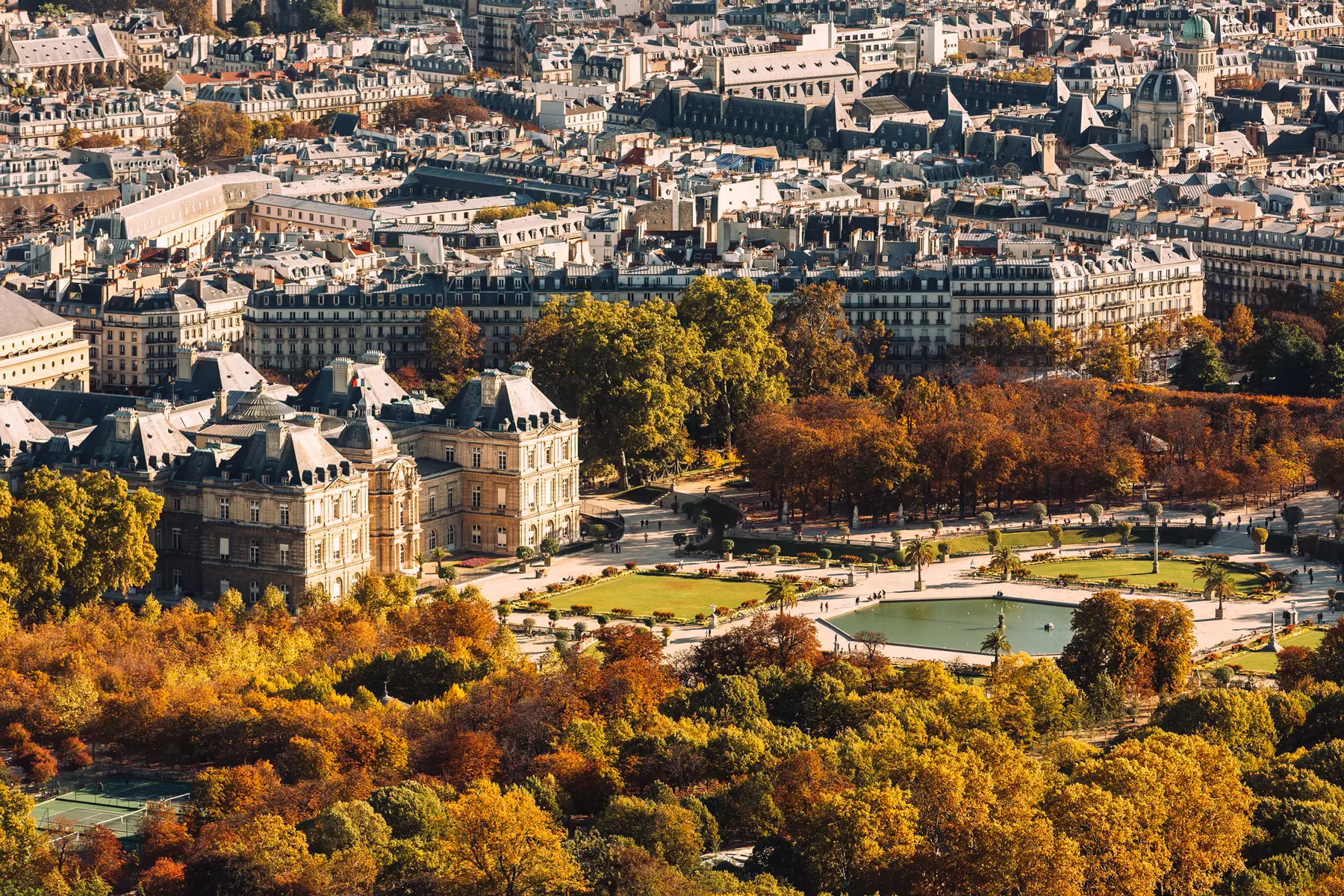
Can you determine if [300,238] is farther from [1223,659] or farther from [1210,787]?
[1210,787]

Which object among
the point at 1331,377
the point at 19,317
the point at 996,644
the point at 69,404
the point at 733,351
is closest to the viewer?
the point at 996,644

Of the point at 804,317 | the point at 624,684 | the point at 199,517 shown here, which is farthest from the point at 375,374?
the point at 624,684

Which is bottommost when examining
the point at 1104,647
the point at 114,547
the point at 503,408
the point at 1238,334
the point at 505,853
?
the point at 505,853

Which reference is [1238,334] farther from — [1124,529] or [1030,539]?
[1030,539]

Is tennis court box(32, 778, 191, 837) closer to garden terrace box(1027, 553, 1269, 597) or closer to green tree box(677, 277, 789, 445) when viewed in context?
garden terrace box(1027, 553, 1269, 597)

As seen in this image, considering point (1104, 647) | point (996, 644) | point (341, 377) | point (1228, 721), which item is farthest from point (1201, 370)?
point (1228, 721)

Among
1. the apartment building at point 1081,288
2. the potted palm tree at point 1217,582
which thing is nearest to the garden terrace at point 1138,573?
the potted palm tree at point 1217,582
